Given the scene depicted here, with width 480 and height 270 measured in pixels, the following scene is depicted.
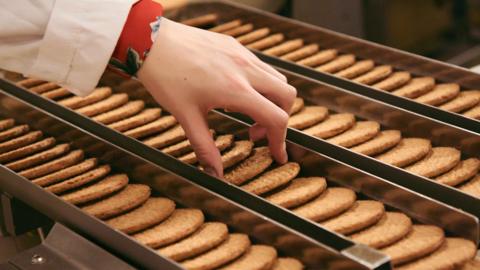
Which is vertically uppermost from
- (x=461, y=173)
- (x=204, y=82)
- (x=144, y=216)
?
(x=204, y=82)

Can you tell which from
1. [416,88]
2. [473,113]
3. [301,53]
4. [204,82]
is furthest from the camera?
[301,53]

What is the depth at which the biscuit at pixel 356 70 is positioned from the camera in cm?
196

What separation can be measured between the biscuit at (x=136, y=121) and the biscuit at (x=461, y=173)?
0.65 meters

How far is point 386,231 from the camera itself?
138 cm

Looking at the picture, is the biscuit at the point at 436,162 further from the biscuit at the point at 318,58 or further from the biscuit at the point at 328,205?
the biscuit at the point at 318,58

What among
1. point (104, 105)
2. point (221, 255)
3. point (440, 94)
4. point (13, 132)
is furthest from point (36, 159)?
point (440, 94)

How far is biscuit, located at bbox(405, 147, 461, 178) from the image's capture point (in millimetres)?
1561

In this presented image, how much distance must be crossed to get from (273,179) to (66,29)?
0.47 metres

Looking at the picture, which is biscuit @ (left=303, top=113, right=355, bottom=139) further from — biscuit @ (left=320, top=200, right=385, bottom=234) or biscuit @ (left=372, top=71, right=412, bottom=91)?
biscuit @ (left=320, top=200, right=385, bottom=234)

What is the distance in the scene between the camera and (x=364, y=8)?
3.10 metres

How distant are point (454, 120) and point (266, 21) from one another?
0.78 metres

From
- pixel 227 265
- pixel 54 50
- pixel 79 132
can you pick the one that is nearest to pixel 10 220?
→ pixel 79 132

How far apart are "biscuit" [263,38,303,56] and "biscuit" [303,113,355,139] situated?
369 millimetres

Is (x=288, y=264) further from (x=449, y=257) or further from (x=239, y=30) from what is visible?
(x=239, y=30)
